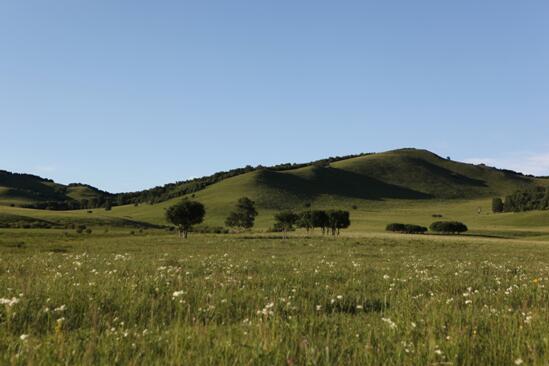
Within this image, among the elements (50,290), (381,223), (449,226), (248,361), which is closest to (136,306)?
(50,290)

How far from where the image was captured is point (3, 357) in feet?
14.4

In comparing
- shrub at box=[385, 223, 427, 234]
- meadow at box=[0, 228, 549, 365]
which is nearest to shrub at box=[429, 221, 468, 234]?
shrub at box=[385, 223, 427, 234]

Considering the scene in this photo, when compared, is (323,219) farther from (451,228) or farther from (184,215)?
(451,228)

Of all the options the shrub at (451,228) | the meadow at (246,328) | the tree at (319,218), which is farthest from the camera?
the shrub at (451,228)

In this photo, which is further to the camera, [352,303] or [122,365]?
[352,303]

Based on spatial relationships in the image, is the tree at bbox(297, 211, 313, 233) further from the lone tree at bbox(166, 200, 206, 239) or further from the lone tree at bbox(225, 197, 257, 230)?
the lone tree at bbox(166, 200, 206, 239)

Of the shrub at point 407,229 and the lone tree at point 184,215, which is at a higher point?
the lone tree at point 184,215

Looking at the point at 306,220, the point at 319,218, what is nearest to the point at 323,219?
the point at 319,218

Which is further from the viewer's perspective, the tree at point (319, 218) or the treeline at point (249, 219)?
the tree at point (319, 218)

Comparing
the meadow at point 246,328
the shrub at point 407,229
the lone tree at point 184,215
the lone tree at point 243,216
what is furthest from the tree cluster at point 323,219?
the meadow at point 246,328

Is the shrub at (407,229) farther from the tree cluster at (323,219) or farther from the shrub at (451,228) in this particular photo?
the tree cluster at (323,219)

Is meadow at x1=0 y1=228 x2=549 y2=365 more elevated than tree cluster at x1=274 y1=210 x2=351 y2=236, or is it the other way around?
tree cluster at x1=274 y1=210 x2=351 y2=236

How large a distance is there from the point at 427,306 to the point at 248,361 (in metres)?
4.27

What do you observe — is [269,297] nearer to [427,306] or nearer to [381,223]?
[427,306]
